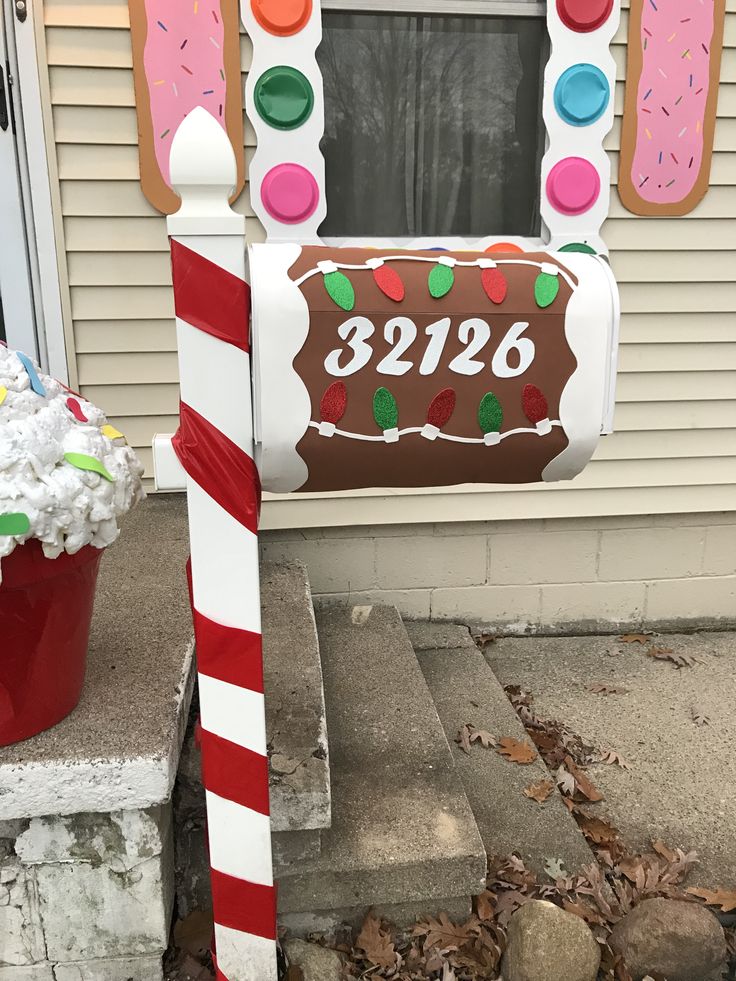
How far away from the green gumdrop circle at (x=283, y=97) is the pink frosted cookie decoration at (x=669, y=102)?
4.48 feet

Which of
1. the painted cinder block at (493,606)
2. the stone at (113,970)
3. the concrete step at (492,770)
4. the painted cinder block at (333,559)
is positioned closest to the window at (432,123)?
the painted cinder block at (333,559)

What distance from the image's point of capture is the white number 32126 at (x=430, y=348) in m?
1.44

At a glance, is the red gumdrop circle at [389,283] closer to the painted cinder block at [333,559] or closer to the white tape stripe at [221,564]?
the white tape stripe at [221,564]

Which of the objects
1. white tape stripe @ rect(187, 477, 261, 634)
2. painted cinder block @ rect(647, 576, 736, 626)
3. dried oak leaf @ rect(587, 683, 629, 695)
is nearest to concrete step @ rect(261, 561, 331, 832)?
white tape stripe @ rect(187, 477, 261, 634)

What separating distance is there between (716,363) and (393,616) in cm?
197

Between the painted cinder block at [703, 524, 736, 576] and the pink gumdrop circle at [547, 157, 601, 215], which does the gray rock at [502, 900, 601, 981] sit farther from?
the pink gumdrop circle at [547, 157, 601, 215]

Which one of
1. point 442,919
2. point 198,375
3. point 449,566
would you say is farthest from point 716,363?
point 198,375

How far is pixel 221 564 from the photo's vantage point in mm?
1541

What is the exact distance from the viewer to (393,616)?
11.7 ft

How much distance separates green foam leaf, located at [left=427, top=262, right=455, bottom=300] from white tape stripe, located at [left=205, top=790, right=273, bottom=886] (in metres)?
1.09

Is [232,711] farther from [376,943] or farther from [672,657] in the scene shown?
[672,657]

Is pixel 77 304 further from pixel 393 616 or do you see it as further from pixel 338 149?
pixel 393 616

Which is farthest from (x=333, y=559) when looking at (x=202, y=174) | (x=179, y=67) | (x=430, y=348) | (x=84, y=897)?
(x=202, y=174)

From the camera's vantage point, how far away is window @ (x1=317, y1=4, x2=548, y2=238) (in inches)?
130
